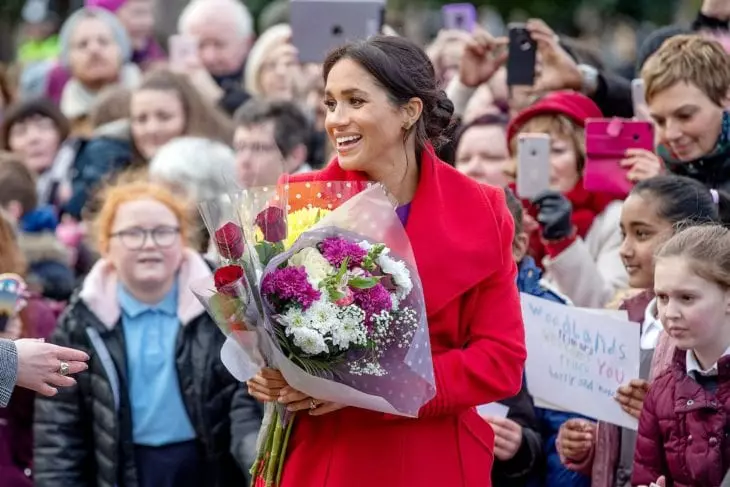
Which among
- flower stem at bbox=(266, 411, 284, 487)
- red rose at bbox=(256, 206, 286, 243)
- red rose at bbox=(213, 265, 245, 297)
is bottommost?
flower stem at bbox=(266, 411, 284, 487)

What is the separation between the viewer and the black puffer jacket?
6.28 metres

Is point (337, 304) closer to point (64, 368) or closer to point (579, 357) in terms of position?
point (64, 368)

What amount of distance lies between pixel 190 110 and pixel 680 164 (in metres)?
4.02

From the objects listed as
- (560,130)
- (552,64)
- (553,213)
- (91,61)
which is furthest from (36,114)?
(553,213)

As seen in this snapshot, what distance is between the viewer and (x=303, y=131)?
8.71 meters

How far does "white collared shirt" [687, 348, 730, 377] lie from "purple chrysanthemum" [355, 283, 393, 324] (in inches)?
46.9

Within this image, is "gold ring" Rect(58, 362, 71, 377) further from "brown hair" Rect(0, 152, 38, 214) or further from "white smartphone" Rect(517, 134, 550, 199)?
"brown hair" Rect(0, 152, 38, 214)

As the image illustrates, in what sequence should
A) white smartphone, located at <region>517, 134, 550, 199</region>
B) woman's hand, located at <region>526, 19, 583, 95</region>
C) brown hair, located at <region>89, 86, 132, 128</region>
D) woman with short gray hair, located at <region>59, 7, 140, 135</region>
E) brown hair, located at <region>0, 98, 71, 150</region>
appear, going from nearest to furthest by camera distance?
white smartphone, located at <region>517, 134, 550, 199</region>
woman's hand, located at <region>526, 19, 583, 95</region>
brown hair, located at <region>89, 86, 132, 128</region>
brown hair, located at <region>0, 98, 71, 150</region>
woman with short gray hair, located at <region>59, 7, 140, 135</region>

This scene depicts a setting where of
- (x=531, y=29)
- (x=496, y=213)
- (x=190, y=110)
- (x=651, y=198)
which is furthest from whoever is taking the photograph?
(x=190, y=110)

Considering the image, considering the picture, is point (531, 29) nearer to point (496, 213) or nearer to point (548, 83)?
point (548, 83)

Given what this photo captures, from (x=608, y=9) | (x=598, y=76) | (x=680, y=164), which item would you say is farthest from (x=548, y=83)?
(x=608, y=9)

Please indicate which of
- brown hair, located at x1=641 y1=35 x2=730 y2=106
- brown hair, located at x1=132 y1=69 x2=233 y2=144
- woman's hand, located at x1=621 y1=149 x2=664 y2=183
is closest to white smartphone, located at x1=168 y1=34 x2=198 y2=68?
brown hair, located at x1=132 y1=69 x2=233 y2=144

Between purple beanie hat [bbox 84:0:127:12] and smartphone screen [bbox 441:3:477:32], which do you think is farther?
purple beanie hat [bbox 84:0:127:12]

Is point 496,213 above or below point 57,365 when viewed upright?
above
